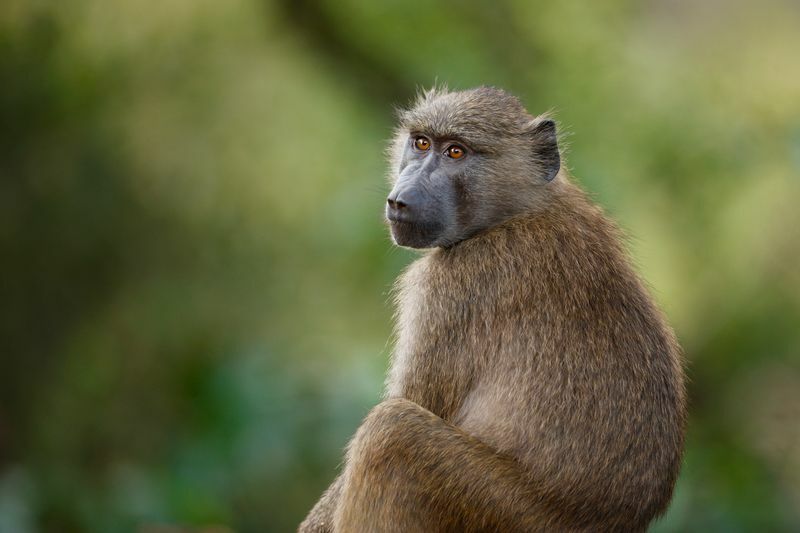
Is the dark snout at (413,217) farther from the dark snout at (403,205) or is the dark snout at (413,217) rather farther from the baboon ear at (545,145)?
the baboon ear at (545,145)

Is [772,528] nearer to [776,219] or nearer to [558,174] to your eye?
[776,219]

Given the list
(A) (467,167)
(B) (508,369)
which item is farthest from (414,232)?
(B) (508,369)

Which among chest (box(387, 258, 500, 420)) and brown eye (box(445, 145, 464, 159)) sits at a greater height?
brown eye (box(445, 145, 464, 159))

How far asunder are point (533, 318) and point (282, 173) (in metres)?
6.25

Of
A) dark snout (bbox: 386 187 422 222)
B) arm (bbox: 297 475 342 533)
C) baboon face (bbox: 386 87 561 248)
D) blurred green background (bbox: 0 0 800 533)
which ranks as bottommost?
arm (bbox: 297 475 342 533)

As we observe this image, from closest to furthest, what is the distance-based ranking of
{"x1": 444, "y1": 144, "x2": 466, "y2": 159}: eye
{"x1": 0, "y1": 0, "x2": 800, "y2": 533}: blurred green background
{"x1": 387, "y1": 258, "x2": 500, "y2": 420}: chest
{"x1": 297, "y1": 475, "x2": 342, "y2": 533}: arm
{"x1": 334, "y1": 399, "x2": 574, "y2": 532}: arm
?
{"x1": 334, "y1": 399, "x2": 574, "y2": 532}: arm → {"x1": 387, "y1": 258, "x2": 500, "y2": 420}: chest → {"x1": 297, "y1": 475, "x2": 342, "y2": 533}: arm → {"x1": 444, "y1": 144, "x2": 466, "y2": 159}: eye → {"x1": 0, "y1": 0, "x2": 800, "y2": 533}: blurred green background

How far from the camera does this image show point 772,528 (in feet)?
27.9

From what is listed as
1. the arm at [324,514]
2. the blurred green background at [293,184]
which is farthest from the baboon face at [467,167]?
the blurred green background at [293,184]

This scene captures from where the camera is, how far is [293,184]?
10.4 m

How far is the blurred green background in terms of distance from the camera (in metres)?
→ 9.73

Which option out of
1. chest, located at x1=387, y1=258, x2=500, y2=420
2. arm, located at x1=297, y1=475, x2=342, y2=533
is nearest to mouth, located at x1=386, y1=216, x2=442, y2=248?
chest, located at x1=387, y1=258, x2=500, y2=420

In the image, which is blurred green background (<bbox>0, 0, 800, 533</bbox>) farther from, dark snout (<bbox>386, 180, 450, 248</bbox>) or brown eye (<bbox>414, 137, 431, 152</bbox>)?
dark snout (<bbox>386, 180, 450, 248</bbox>)

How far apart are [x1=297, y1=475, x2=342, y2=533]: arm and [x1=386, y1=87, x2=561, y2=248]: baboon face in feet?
3.56

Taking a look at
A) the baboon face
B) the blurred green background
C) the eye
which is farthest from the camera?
the blurred green background
